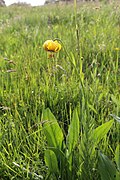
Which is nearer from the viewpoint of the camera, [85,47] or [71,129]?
[71,129]

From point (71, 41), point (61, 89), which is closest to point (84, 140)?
point (61, 89)

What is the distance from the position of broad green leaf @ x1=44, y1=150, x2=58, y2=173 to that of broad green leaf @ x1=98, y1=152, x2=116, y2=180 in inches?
5.8

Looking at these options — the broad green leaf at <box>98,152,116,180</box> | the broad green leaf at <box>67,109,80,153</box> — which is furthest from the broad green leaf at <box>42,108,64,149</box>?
the broad green leaf at <box>98,152,116,180</box>

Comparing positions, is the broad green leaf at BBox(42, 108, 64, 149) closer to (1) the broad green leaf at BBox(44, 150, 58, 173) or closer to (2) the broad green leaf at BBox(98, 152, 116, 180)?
(1) the broad green leaf at BBox(44, 150, 58, 173)

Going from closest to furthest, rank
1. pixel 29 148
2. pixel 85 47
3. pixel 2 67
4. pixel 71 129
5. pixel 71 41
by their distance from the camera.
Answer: pixel 71 129 < pixel 29 148 < pixel 2 67 < pixel 85 47 < pixel 71 41

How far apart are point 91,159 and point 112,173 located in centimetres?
9

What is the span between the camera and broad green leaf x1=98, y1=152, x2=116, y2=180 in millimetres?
839

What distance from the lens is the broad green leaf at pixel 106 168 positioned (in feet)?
2.75

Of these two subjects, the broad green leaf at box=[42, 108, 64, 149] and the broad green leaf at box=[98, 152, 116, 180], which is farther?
the broad green leaf at box=[42, 108, 64, 149]

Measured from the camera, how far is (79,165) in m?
0.92

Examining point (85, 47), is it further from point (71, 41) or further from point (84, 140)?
point (84, 140)

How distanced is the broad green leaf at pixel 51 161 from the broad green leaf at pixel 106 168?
147 mm

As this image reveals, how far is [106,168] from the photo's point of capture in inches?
33.2

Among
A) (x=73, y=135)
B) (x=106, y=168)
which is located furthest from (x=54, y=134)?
(x=106, y=168)
